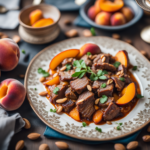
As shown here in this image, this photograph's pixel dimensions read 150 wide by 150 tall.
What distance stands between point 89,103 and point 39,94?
2.61 ft

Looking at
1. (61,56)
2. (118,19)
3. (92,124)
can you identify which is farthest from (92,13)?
(92,124)

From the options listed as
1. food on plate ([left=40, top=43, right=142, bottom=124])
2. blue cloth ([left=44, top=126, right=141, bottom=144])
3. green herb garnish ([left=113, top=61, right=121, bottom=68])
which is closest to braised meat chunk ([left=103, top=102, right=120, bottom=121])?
food on plate ([left=40, top=43, right=142, bottom=124])

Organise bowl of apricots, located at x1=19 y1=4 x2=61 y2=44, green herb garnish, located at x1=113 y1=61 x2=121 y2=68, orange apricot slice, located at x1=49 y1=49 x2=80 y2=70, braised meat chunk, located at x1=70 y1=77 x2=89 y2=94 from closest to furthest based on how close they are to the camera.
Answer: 1. braised meat chunk, located at x1=70 y1=77 x2=89 y2=94
2. green herb garnish, located at x1=113 y1=61 x2=121 y2=68
3. orange apricot slice, located at x1=49 y1=49 x2=80 y2=70
4. bowl of apricots, located at x1=19 y1=4 x2=61 y2=44

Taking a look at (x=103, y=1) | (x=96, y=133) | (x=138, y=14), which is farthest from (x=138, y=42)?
(x=96, y=133)

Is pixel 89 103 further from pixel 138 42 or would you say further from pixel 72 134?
pixel 138 42

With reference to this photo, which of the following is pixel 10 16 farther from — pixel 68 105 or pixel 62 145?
pixel 62 145

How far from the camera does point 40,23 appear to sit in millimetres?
3432

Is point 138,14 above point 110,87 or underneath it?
above

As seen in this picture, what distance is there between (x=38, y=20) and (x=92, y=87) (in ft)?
6.04

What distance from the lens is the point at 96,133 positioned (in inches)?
91.1

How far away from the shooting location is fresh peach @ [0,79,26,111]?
2.48 meters

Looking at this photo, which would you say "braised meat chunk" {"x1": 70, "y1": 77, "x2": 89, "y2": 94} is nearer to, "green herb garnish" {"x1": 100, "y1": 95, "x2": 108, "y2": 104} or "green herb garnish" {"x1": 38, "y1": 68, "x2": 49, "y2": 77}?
"green herb garnish" {"x1": 100, "y1": 95, "x2": 108, "y2": 104}

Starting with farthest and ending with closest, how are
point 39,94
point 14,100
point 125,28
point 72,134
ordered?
point 125,28 < point 39,94 < point 14,100 < point 72,134

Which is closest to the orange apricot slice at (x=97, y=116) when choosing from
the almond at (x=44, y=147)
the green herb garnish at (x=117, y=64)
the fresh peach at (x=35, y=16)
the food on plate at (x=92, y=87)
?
the food on plate at (x=92, y=87)
